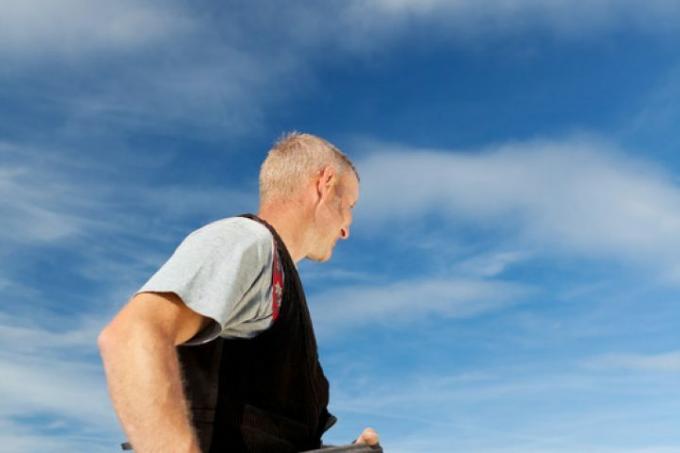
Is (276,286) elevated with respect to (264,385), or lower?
elevated

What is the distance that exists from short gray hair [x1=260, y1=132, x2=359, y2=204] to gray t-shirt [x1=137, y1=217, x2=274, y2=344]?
63cm

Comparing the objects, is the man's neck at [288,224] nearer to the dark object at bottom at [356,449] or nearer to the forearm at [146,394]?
the dark object at bottom at [356,449]

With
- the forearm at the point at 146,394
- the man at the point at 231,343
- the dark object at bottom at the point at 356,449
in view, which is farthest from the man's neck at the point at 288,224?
the forearm at the point at 146,394

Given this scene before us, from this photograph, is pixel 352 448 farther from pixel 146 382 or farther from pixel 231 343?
pixel 146 382

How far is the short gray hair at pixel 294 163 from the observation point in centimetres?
430

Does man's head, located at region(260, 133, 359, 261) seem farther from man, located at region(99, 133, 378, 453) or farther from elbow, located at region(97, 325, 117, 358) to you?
elbow, located at region(97, 325, 117, 358)

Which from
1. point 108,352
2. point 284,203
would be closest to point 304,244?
point 284,203

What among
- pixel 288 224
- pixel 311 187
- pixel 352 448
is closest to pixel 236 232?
pixel 288 224

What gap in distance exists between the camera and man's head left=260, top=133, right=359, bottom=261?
14.1 feet

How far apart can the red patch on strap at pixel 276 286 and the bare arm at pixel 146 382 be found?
0.69m

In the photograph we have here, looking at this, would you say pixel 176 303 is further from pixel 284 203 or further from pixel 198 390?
pixel 284 203

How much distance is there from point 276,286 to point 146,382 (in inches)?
37.0

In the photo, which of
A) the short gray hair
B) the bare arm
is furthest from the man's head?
the bare arm

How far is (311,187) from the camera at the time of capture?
14.3 ft
